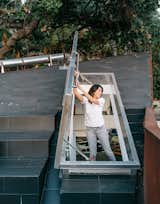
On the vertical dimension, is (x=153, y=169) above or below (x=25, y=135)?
above

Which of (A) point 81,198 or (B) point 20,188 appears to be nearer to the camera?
(A) point 81,198

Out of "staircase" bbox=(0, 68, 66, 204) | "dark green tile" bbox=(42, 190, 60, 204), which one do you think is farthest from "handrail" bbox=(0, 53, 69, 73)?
"dark green tile" bbox=(42, 190, 60, 204)

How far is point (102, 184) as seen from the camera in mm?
4367

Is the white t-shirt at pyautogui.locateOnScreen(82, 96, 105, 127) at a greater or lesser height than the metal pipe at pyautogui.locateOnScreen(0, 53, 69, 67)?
greater

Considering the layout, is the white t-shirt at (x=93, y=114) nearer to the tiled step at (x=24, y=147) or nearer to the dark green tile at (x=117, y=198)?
the tiled step at (x=24, y=147)

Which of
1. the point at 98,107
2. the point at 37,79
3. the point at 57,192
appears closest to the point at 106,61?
the point at 37,79

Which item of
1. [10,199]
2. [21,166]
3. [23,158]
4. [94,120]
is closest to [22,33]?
[23,158]

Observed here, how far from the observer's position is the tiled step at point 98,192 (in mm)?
4148

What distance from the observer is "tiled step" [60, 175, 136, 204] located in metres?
4.15

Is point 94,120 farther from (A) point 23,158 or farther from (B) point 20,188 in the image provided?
(B) point 20,188

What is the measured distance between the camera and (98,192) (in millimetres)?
4164

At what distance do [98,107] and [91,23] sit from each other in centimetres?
789

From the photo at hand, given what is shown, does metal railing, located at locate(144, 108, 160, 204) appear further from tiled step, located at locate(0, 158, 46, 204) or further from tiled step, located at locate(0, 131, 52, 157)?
tiled step, located at locate(0, 131, 52, 157)

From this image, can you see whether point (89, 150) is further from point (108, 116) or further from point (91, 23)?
point (91, 23)
